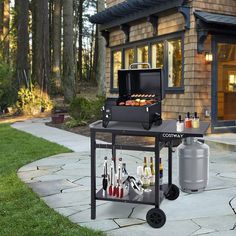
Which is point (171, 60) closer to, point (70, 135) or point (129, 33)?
point (129, 33)

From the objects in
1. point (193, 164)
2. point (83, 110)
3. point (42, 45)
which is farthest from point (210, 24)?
point (42, 45)

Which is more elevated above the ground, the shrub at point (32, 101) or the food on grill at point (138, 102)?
the food on grill at point (138, 102)

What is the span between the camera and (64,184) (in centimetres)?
591

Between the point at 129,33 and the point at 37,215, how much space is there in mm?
9965

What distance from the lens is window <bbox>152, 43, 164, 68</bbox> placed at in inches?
463

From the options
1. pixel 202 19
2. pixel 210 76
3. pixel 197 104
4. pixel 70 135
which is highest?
pixel 202 19

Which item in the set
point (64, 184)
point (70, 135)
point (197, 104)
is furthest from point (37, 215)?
point (70, 135)

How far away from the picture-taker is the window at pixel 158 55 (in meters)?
11.8

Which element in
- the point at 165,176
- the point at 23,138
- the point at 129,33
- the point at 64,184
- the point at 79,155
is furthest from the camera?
the point at 129,33

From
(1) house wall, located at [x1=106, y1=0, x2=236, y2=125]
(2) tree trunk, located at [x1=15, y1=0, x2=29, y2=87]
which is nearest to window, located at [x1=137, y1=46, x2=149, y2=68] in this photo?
(1) house wall, located at [x1=106, y1=0, x2=236, y2=125]

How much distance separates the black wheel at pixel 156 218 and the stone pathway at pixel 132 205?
0.21 ft

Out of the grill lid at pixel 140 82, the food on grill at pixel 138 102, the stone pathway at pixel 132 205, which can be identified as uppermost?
the grill lid at pixel 140 82

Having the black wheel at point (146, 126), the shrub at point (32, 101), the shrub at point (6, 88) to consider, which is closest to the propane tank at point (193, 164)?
the black wheel at point (146, 126)

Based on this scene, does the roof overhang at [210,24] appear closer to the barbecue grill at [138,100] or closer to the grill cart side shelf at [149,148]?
the barbecue grill at [138,100]
